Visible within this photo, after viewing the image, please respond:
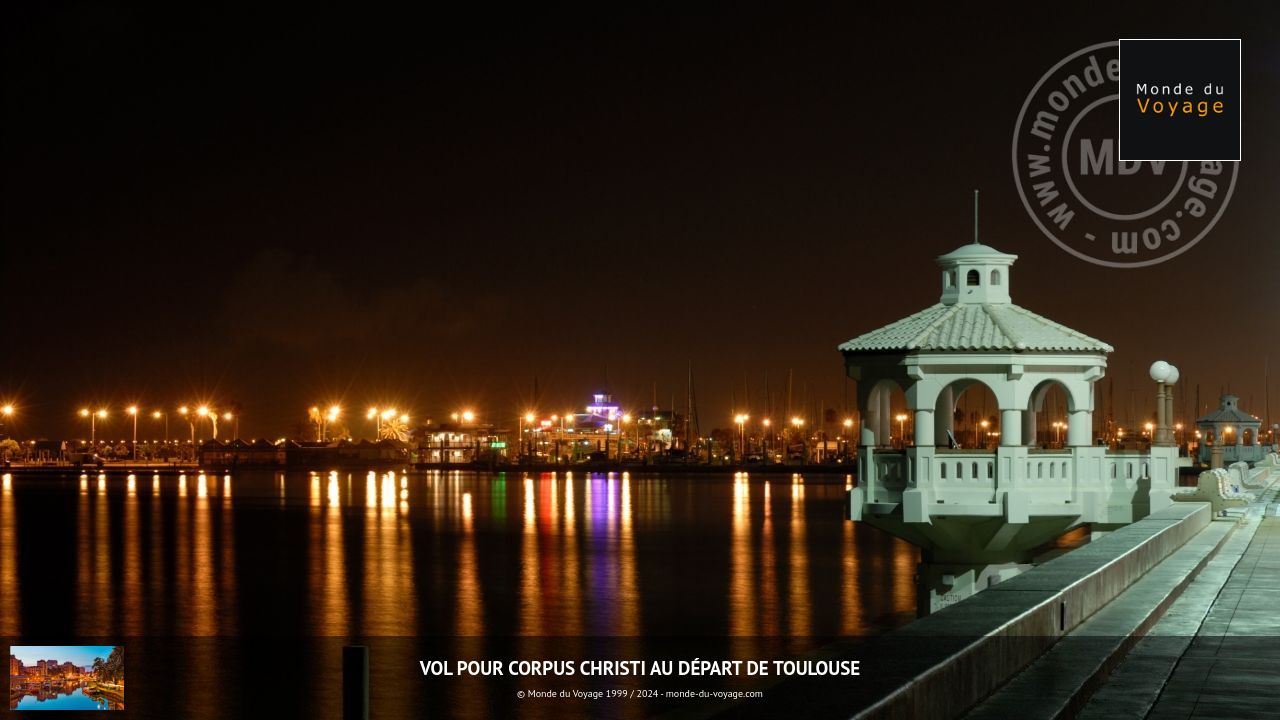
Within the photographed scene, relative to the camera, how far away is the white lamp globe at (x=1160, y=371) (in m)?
29.4

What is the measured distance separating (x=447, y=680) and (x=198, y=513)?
94046mm

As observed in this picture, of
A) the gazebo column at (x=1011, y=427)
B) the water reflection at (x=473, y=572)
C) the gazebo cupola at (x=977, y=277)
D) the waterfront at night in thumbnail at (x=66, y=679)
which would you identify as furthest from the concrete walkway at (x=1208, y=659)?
the water reflection at (x=473, y=572)

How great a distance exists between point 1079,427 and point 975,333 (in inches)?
115

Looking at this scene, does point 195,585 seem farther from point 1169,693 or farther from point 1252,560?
point 1169,693

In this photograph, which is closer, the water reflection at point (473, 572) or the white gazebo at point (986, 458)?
the white gazebo at point (986, 458)

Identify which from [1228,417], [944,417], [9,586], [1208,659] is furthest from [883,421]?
[1228,417]

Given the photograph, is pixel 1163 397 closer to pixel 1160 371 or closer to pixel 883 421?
pixel 1160 371

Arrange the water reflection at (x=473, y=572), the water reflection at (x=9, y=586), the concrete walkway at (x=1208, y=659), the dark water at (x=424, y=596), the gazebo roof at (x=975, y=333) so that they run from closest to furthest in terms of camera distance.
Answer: the concrete walkway at (x=1208, y=659) < the gazebo roof at (x=975, y=333) < the dark water at (x=424, y=596) < the water reflection at (x=473, y=572) < the water reflection at (x=9, y=586)

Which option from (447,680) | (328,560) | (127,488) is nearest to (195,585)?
(328,560)

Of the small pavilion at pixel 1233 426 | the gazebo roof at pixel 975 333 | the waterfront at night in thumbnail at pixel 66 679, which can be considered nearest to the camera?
the gazebo roof at pixel 975 333

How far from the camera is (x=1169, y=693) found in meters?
11.5

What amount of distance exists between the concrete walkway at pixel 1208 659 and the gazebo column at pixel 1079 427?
8.50 m

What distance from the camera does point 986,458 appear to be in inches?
1073

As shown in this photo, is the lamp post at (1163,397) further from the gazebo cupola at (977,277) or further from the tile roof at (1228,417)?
the tile roof at (1228,417)
